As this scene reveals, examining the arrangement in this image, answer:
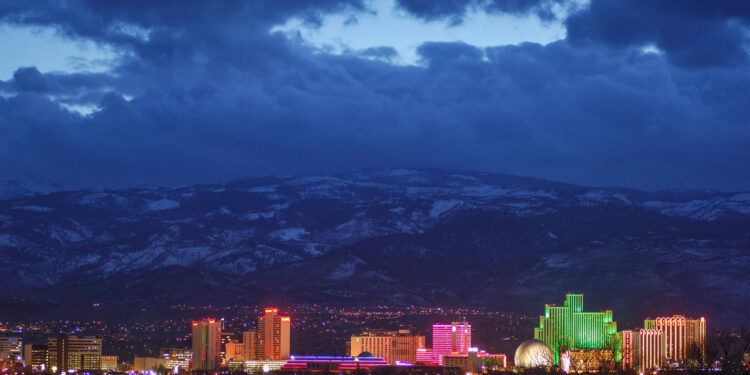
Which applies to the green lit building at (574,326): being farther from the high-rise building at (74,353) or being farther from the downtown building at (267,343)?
the high-rise building at (74,353)

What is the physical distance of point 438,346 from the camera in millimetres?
149625

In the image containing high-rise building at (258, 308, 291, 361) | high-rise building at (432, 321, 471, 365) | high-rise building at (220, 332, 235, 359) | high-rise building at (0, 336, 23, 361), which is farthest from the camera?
high-rise building at (258, 308, 291, 361)

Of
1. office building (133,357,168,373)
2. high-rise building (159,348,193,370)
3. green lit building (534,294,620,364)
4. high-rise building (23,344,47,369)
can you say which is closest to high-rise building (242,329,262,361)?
high-rise building (159,348,193,370)

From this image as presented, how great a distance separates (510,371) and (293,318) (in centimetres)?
7755

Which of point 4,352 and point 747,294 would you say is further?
point 747,294

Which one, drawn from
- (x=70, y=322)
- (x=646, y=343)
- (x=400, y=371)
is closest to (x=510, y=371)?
(x=400, y=371)

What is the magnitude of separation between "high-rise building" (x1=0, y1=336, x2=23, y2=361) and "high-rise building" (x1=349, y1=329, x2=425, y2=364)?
3727 cm

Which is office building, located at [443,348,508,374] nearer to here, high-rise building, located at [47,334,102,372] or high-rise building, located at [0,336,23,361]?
high-rise building, located at [47,334,102,372]

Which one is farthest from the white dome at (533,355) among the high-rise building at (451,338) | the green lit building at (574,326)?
the green lit building at (574,326)

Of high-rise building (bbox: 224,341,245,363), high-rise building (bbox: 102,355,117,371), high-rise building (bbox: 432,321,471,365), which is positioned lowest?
high-rise building (bbox: 102,355,117,371)

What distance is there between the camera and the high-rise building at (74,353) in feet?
449

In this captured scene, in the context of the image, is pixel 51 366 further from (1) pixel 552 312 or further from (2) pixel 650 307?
(2) pixel 650 307

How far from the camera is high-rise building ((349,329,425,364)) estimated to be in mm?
150250

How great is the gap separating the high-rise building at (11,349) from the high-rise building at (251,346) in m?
24.4
